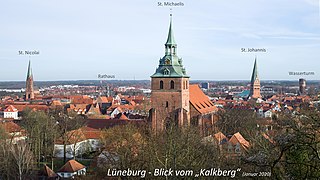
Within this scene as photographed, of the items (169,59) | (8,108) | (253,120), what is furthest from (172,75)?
(8,108)

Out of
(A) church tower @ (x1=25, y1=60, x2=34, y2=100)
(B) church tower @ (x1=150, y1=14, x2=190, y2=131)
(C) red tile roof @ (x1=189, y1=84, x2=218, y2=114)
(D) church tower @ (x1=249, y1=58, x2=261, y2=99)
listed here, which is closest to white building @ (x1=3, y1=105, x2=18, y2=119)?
(A) church tower @ (x1=25, y1=60, x2=34, y2=100)

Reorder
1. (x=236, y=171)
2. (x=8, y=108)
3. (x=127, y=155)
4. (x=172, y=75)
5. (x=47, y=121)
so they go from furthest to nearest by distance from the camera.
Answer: (x=8, y=108)
(x=47, y=121)
(x=172, y=75)
(x=127, y=155)
(x=236, y=171)

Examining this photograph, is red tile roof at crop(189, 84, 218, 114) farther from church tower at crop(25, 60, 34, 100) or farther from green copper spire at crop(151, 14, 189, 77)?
church tower at crop(25, 60, 34, 100)

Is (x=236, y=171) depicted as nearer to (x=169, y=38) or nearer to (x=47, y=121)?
(x=169, y=38)

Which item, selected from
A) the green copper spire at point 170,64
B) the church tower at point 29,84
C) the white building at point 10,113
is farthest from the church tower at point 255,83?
the green copper spire at point 170,64

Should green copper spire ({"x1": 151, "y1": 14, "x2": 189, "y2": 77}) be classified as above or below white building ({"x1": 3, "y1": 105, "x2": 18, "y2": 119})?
above

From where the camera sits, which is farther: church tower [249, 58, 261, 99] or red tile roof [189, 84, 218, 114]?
church tower [249, 58, 261, 99]

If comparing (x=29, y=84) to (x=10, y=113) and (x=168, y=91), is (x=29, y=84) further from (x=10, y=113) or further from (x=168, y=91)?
(x=168, y=91)

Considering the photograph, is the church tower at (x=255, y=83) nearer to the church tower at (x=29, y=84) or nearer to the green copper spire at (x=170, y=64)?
the church tower at (x=29, y=84)
